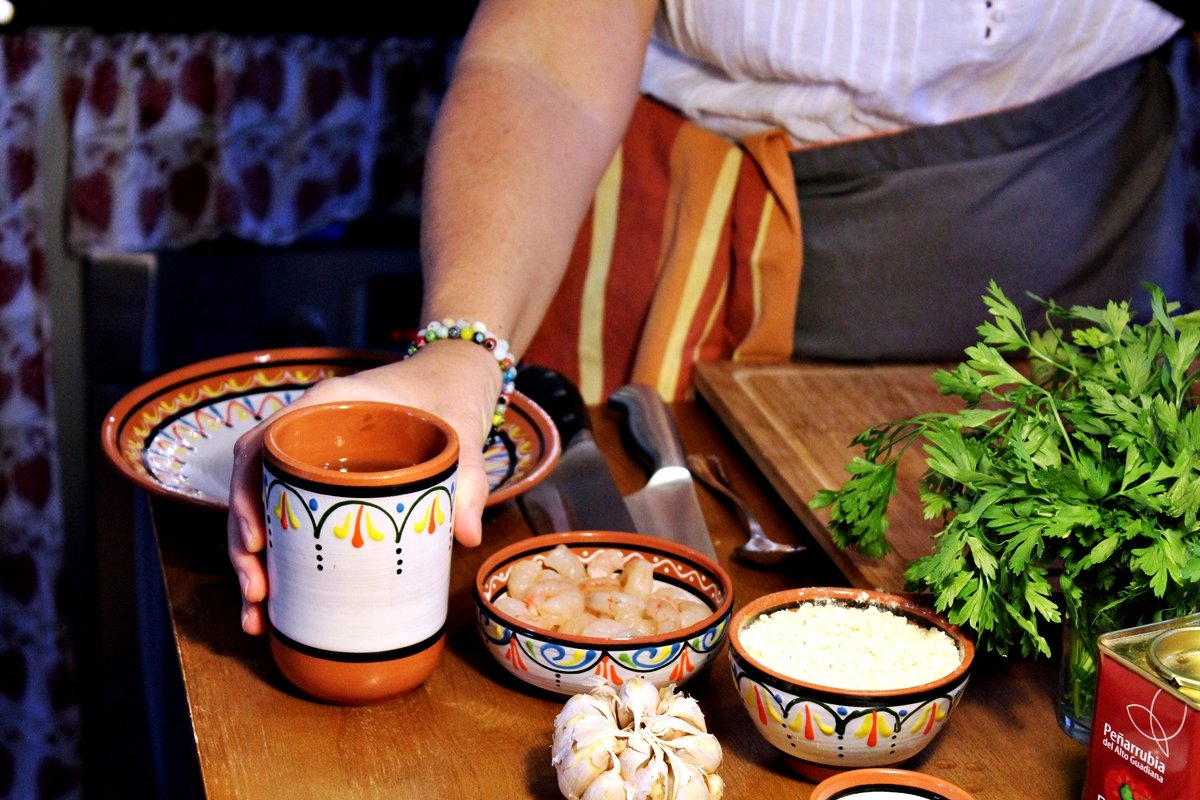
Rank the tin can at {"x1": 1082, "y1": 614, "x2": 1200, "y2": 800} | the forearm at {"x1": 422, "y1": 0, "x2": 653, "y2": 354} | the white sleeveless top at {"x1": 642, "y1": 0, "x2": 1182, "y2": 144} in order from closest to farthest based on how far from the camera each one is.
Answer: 1. the tin can at {"x1": 1082, "y1": 614, "x2": 1200, "y2": 800}
2. the forearm at {"x1": 422, "y1": 0, "x2": 653, "y2": 354}
3. the white sleeveless top at {"x1": 642, "y1": 0, "x2": 1182, "y2": 144}

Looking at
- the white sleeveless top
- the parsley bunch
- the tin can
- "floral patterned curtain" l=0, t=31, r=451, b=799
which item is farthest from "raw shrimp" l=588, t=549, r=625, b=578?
"floral patterned curtain" l=0, t=31, r=451, b=799

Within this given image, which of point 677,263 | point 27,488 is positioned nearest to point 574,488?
point 677,263

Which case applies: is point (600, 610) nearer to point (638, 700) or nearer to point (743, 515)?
point (638, 700)

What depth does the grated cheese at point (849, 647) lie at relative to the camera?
802 mm

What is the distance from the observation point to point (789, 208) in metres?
1.41

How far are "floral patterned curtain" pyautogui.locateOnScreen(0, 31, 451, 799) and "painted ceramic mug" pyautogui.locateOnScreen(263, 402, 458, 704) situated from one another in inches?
55.7

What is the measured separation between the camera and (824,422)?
4.18ft

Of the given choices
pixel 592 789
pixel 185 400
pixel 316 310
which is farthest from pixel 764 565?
pixel 316 310

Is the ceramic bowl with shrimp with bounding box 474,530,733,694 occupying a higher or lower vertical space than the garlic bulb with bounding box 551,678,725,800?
lower

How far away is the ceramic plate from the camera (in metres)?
1.06

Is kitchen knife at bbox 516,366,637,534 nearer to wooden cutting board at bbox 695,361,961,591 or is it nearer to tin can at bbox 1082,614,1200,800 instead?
wooden cutting board at bbox 695,361,961,591

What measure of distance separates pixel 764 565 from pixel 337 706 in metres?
0.37

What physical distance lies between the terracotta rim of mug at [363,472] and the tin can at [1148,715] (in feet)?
1.28

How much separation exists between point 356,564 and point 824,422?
603 mm
